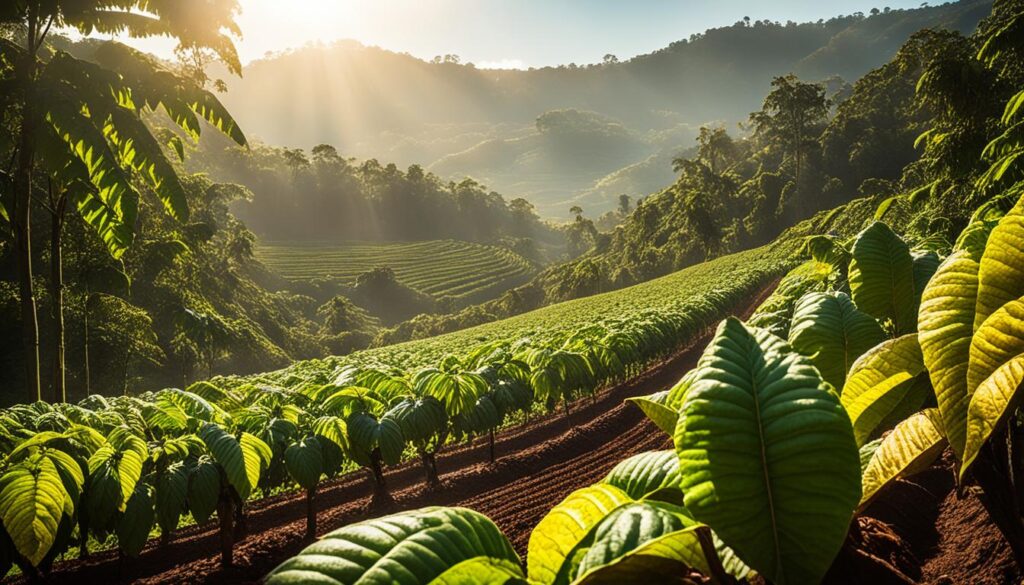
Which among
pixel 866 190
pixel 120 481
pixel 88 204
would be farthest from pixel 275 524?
pixel 866 190

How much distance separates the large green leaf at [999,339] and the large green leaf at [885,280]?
655mm

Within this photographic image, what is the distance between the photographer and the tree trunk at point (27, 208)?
20.1ft

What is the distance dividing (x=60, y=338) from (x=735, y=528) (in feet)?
28.9

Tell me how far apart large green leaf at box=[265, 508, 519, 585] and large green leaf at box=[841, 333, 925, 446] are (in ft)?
2.48

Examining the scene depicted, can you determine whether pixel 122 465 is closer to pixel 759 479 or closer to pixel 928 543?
pixel 759 479

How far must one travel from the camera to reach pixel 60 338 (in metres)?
7.03

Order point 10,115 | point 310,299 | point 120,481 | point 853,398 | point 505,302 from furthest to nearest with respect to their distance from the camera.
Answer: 1. point 310,299
2. point 505,302
3. point 10,115
4. point 120,481
5. point 853,398

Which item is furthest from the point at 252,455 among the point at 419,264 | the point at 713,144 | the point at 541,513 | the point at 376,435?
the point at 419,264

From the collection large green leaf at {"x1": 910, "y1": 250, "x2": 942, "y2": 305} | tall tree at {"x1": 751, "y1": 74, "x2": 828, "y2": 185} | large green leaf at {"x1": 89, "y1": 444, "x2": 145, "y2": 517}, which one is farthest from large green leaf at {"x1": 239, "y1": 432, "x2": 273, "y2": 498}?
tall tree at {"x1": 751, "y1": 74, "x2": 828, "y2": 185}

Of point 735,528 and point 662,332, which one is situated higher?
point 735,528

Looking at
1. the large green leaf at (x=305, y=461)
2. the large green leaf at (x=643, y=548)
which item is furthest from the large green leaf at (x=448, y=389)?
the large green leaf at (x=643, y=548)

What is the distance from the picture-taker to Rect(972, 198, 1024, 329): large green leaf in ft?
2.79

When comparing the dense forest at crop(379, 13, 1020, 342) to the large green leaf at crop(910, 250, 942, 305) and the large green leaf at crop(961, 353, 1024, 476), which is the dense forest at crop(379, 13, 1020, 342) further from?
the large green leaf at crop(961, 353, 1024, 476)

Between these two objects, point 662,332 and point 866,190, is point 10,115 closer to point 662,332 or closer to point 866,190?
point 662,332
